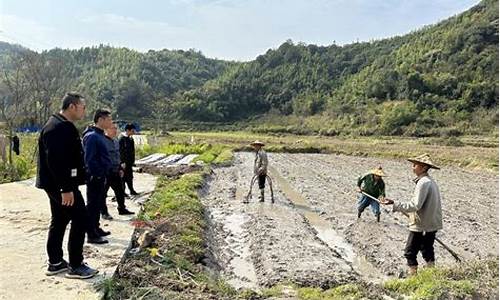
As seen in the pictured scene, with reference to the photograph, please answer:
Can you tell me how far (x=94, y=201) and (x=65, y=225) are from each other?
1687mm

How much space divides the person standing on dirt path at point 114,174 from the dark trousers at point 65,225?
6.86ft

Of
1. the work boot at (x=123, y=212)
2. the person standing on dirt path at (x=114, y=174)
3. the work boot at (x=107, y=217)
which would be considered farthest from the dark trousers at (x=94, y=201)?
the work boot at (x=123, y=212)

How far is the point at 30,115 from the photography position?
76.2ft

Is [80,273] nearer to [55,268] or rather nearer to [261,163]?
[55,268]

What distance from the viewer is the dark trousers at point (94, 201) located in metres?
Answer: 6.35

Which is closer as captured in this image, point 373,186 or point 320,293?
point 320,293

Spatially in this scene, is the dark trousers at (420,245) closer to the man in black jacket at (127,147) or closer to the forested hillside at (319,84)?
the man in black jacket at (127,147)

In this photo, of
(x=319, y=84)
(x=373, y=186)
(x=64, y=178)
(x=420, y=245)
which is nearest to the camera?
(x=64, y=178)

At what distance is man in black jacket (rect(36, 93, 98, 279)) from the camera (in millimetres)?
4562

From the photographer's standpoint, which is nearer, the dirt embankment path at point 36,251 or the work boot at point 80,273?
the dirt embankment path at point 36,251

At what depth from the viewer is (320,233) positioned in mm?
9773

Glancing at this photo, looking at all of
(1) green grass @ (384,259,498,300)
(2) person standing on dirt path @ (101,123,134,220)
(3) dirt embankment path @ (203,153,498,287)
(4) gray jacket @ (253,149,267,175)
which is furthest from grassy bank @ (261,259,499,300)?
(4) gray jacket @ (253,149,267,175)

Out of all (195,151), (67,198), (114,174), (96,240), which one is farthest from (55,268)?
(195,151)

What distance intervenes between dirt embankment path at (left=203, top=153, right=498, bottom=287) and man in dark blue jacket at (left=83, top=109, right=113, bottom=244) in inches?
78.0
